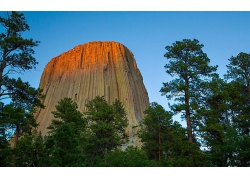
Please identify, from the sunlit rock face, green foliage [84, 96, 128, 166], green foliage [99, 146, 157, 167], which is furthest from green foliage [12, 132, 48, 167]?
the sunlit rock face

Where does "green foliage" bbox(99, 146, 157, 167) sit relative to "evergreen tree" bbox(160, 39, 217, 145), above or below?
below

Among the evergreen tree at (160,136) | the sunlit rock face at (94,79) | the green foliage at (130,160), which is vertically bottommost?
the green foliage at (130,160)

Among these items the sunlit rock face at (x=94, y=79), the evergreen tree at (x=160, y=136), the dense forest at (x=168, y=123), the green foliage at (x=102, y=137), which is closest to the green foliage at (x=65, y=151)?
the dense forest at (x=168, y=123)

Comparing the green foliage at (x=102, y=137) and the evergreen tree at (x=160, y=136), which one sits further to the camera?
the green foliage at (x=102, y=137)

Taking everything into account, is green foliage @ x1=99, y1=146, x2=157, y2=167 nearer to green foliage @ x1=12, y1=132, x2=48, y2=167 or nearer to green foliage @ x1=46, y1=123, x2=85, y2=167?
green foliage @ x1=46, y1=123, x2=85, y2=167

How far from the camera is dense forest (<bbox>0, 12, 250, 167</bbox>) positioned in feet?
51.2

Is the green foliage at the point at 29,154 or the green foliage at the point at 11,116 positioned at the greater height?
the green foliage at the point at 11,116

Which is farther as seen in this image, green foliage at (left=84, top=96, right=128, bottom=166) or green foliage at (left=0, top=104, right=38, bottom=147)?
green foliage at (left=84, top=96, right=128, bottom=166)

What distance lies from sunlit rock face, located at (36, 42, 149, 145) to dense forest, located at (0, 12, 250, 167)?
35.7 metres

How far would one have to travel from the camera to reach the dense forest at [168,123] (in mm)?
15609

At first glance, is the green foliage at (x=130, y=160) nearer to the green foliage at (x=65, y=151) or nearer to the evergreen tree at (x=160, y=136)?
the green foliage at (x=65, y=151)

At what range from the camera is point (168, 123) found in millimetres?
23641

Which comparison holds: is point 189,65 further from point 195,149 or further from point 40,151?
point 40,151

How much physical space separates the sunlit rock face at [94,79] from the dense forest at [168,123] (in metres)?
35.7
